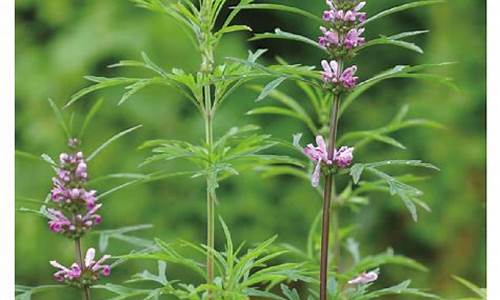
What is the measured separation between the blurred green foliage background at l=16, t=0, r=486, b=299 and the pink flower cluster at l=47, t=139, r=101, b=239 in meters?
1.48

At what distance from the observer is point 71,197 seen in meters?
0.99

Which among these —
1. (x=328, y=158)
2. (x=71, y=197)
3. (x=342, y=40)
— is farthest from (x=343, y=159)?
(x=71, y=197)

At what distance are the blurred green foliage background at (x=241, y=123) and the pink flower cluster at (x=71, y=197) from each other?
1.48 metres

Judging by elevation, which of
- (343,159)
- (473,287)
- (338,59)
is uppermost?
(338,59)

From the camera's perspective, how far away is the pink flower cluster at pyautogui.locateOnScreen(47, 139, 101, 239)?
0.98m

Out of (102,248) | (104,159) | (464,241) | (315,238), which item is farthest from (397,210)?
(102,248)

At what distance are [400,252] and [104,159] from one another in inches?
41.9

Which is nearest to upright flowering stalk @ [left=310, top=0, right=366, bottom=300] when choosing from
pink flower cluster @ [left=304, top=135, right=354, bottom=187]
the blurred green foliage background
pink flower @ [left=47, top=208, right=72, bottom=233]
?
pink flower cluster @ [left=304, top=135, right=354, bottom=187]

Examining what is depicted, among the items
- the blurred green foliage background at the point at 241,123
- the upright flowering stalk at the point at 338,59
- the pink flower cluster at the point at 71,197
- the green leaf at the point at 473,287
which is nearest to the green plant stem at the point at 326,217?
the upright flowering stalk at the point at 338,59

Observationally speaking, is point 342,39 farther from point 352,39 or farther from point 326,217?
point 326,217
